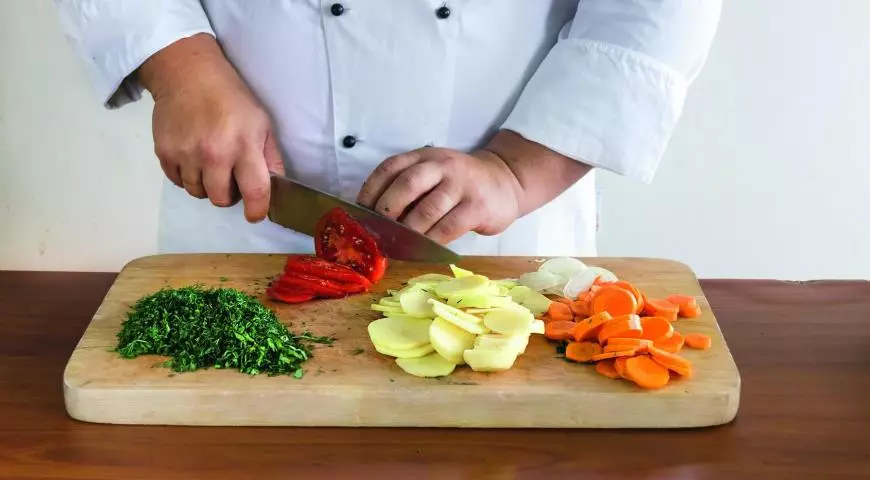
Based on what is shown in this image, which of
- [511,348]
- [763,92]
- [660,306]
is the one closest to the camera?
[511,348]

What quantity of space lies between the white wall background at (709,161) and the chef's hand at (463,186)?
0.81m

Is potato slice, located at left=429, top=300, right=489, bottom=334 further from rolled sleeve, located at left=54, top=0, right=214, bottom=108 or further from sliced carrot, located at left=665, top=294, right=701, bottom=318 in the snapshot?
rolled sleeve, located at left=54, top=0, right=214, bottom=108

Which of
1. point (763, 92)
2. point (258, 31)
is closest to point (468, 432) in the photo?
point (258, 31)

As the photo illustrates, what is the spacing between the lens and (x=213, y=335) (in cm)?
90

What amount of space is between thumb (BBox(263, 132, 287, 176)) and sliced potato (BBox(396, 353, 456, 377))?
33 centimetres

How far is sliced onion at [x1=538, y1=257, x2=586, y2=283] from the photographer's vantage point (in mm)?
1078

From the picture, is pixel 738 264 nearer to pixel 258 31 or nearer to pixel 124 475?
pixel 258 31

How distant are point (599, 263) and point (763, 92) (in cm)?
84

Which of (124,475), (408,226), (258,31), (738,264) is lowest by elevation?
(738,264)

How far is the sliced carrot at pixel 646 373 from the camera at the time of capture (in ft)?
2.78

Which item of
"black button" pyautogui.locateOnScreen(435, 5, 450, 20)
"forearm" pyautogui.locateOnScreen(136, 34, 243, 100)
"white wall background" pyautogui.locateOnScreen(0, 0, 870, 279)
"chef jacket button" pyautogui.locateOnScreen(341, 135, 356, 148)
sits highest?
"black button" pyautogui.locateOnScreen(435, 5, 450, 20)

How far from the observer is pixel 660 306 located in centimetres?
100

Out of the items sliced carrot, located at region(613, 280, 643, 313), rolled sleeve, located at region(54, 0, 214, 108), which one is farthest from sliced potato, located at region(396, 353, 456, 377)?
rolled sleeve, located at region(54, 0, 214, 108)

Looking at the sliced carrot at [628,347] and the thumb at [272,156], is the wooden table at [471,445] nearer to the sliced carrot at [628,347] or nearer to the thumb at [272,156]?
the sliced carrot at [628,347]
